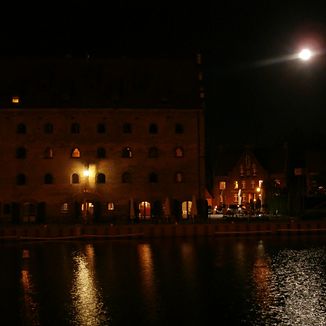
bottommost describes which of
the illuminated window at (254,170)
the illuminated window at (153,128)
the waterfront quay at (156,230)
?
the waterfront quay at (156,230)

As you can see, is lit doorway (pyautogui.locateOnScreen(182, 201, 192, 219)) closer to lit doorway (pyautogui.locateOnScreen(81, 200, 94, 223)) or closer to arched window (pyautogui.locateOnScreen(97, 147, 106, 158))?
lit doorway (pyautogui.locateOnScreen(81, 200, 94, 223))

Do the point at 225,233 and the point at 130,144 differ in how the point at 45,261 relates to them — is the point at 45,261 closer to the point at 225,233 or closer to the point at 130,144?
the point at 225,233

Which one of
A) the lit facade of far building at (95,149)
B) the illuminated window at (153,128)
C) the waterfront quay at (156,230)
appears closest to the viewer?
the waterfront quay at (156,230)

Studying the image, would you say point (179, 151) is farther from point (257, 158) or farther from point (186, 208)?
point (257, 158)

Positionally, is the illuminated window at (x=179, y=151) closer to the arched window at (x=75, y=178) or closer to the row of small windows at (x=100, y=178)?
the row of small windows at (x=100, y=178)

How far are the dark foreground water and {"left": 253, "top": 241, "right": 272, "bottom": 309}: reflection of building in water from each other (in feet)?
0.14

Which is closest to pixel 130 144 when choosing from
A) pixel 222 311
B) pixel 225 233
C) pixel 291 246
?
pixel 225 233

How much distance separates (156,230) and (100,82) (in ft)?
57.7

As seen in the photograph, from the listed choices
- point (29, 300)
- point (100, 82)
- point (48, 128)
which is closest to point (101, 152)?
point (48, 128)

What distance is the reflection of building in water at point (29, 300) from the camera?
24256mm

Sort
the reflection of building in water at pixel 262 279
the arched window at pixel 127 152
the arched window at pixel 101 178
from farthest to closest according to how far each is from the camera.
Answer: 1. the arched window at pixel 127 152
2. the arched window at pixel 101 178
3. the reflection of building in water at pixel 262 279

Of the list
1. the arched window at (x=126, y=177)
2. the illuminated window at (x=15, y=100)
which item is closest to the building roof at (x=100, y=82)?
the illuminated window at (x=15, y=100)

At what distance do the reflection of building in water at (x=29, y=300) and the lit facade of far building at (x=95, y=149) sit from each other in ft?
73.5

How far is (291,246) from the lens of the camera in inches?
1831
